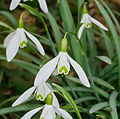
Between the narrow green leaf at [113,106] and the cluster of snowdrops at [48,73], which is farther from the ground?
the cluster of snowdrops at [48,73]

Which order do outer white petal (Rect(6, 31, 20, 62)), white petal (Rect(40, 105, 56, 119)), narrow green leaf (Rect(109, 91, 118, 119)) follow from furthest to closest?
narrow green leaf (Rect(109, 91, 118, 119))
outer white petal (Rect(6, 31, 20, 62))
white petal (Rect(40, 105, 56, 119))

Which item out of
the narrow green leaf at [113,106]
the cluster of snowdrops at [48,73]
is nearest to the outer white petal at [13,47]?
the cluster of snowdrops at [48,73]

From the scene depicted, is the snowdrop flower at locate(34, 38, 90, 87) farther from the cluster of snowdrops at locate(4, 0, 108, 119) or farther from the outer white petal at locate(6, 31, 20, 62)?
the outer white petal at locate(6, 31, 20, 62)

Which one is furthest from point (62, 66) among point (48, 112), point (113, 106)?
point (113, 106)

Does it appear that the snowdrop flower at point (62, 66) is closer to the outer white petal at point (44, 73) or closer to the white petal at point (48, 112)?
the outer white petal at point (44, 73)

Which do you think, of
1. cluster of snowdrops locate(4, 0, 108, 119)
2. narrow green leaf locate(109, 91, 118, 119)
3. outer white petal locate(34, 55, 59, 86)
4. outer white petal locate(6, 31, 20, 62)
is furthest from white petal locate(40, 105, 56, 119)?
narrow green leaf locate(109, 91, 118, 119)

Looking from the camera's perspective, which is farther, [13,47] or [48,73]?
[13,47]

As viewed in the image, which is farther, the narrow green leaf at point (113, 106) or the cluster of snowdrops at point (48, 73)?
the narrow green leaf at point (113, 106)

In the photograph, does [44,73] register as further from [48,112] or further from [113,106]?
[113,106]

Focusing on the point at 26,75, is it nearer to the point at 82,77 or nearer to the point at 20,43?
the point at 20,43

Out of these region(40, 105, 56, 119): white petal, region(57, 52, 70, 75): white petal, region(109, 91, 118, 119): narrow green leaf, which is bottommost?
region(109, 91, 118, 119): narrow green leaf

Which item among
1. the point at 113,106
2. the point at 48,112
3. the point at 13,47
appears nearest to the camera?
the point at 48,112

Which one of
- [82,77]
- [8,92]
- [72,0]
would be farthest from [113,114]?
[72,0]

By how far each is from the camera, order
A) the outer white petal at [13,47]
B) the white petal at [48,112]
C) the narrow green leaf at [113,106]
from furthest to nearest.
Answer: the narrow green leaf at [113,106] < the outer white petal at [13,47] < the white petal at [48,112]
